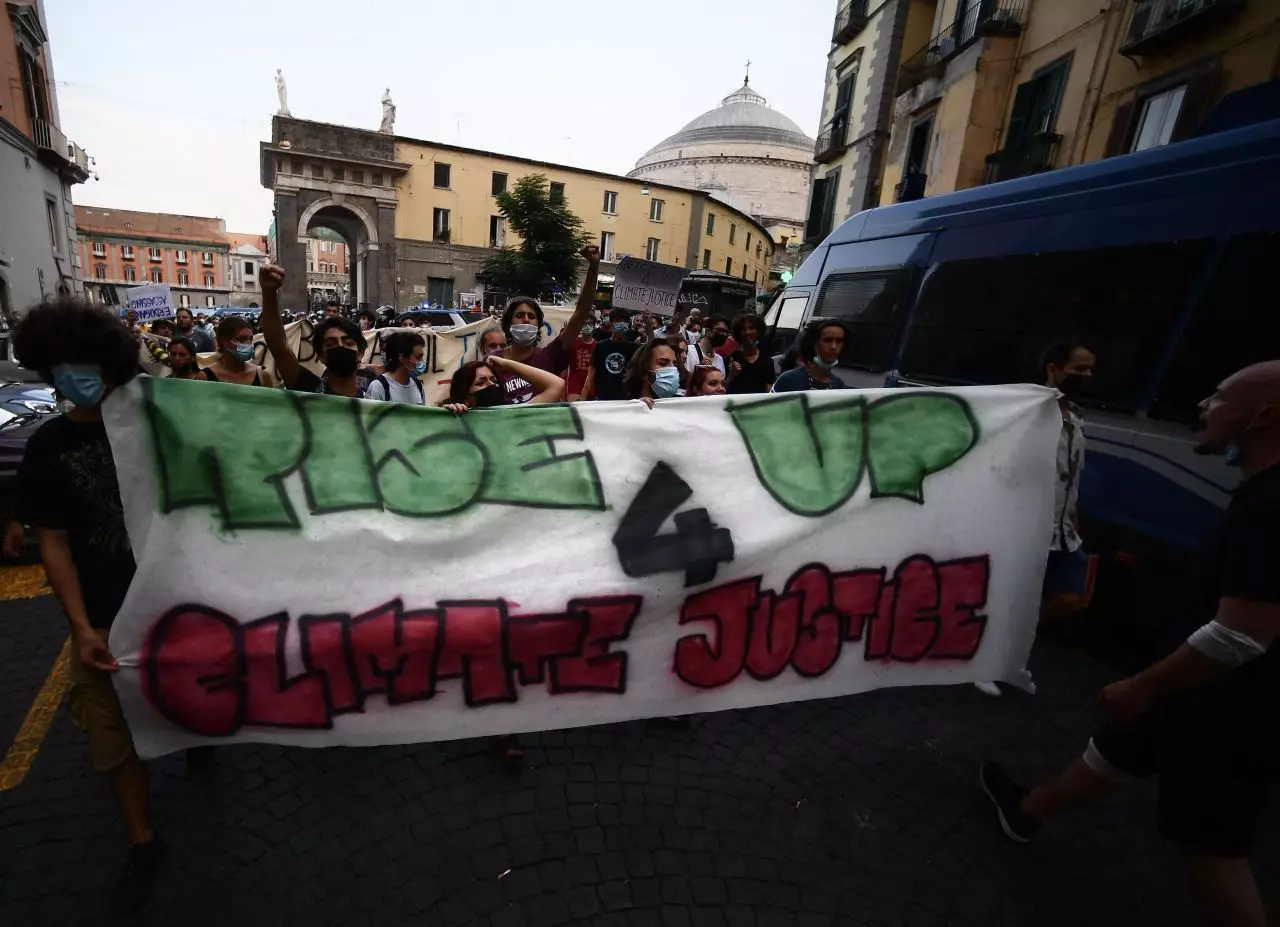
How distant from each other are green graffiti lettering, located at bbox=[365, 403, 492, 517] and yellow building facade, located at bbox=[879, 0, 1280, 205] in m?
6.58

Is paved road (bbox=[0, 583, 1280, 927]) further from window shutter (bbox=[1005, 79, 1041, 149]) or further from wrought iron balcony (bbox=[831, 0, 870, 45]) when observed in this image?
wrought iron balcony (bbox=[831, 0, 870, 45])

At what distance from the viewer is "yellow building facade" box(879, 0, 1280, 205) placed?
8.70 meters

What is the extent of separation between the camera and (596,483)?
245 centimetres

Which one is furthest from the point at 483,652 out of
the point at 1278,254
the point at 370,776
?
the point at 1278,254

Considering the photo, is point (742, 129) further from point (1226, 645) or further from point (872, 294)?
point (1226, 645)

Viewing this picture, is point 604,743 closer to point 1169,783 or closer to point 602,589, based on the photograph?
point 602,589

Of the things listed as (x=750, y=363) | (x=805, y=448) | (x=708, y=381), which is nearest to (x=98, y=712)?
(x=805, y=448)

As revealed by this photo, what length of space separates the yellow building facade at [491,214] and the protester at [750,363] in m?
27.8

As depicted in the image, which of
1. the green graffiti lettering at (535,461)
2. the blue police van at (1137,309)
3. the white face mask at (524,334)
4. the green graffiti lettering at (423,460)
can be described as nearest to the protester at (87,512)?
the green graffiti lettering at (423,460)

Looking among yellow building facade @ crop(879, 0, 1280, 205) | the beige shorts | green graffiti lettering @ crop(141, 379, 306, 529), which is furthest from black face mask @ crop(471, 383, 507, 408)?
yellow building facade @ crop(879, 0, 1280, 205)

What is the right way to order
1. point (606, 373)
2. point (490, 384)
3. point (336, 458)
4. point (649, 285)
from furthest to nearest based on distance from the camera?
point (649, 285) < point (606, 373) < point (490, 384) < point (336, 458)

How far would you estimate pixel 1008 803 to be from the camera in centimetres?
242

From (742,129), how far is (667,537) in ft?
190

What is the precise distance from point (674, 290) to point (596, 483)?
8.64 meters
